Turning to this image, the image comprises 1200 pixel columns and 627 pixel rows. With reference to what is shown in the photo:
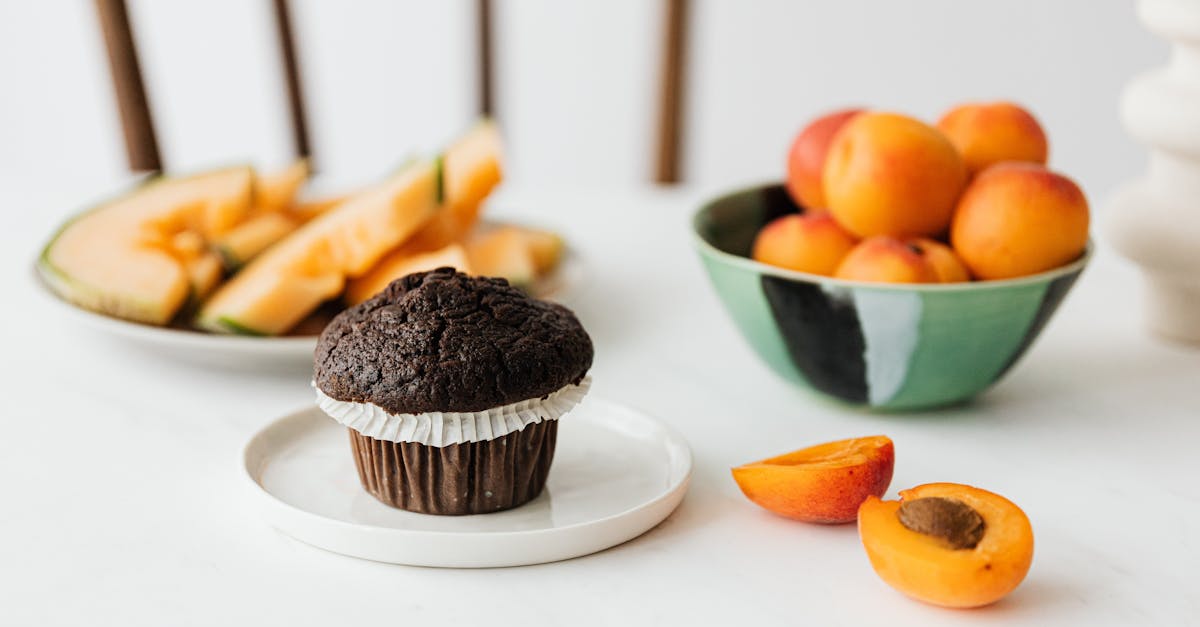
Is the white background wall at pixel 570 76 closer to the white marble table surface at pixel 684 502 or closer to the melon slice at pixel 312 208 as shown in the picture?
the melon slice at pixel 312 208

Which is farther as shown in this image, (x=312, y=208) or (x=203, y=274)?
(x=312, y=208)

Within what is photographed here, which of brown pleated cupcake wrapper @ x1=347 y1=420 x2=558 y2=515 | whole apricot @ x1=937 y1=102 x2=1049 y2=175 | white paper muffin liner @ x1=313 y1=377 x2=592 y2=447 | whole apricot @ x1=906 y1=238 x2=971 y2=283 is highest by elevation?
whole apricot @ x1=937 y1=102 x2=1049 y2=175

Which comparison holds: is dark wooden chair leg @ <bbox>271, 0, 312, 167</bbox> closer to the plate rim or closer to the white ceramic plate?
the white ceramic plate

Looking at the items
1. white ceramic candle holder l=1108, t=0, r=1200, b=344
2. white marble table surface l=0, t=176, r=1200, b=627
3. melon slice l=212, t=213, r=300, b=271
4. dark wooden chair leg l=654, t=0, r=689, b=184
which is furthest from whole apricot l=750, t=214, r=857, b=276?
dark wooden chair leg l=654, t=0, r=689, b=184

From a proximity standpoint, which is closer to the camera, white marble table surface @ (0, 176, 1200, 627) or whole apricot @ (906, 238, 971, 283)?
white marble table surface @ (0, 176, 1200, 627)

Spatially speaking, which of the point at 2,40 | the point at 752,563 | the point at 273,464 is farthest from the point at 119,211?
the point at 2,40

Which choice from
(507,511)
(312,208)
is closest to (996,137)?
(507,511)

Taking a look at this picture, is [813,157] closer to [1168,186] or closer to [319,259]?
[1168,186]
